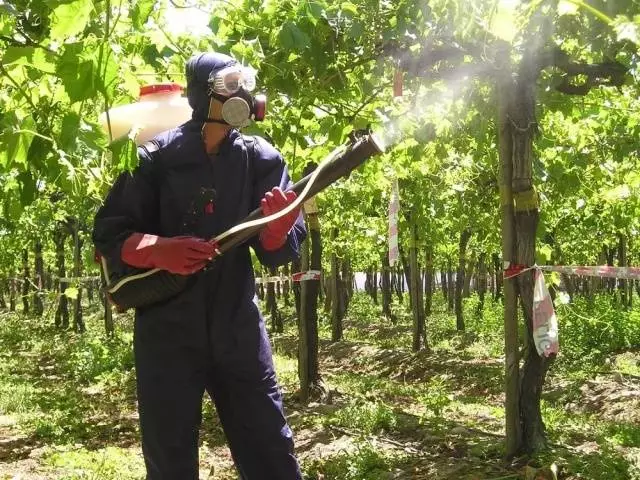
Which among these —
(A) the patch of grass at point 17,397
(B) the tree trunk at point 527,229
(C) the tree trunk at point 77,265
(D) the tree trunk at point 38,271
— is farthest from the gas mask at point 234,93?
(D) the tree trunk at point 38,271

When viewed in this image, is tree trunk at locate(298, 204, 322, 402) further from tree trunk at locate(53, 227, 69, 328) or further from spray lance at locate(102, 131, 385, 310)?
tree trunk at locate(53, 227, 69, 328)

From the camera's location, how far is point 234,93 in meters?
2.23

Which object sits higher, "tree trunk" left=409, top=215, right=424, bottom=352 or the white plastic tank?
the white plastic tank

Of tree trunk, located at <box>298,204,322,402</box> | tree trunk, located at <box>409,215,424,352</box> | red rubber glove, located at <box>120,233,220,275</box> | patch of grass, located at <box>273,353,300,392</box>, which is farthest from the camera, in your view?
tree trunk, located at <box>409,215,424,352</box>

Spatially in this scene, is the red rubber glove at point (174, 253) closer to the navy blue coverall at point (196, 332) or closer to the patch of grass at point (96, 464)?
the navy blue coverall at point (196, 332)

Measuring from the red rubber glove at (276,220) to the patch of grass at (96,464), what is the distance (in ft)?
10.3

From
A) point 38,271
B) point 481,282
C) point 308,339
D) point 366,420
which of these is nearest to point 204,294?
point 366,420

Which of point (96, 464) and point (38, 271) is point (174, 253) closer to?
point (96, 464)

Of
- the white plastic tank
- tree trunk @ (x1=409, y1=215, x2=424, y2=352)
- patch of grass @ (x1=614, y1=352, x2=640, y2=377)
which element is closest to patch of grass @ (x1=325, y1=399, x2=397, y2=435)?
the white plastic tank

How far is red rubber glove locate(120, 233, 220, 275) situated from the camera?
2.01 meters

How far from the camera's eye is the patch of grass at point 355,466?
4.79m

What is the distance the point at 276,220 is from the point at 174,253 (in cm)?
35

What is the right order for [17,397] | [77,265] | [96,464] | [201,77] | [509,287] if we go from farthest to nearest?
1. [77,265]
2. [17,397]
3. [96,464]
4. [509,287]
5. [201,77]

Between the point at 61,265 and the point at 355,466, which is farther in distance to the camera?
the point at 61,265
